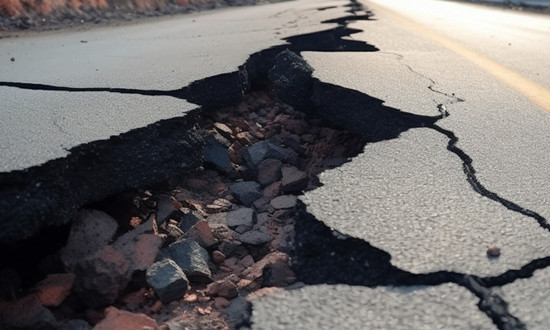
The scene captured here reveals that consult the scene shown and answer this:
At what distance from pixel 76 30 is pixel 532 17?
6.74 meters

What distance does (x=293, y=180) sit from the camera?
281 cm

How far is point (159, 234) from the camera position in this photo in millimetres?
2242

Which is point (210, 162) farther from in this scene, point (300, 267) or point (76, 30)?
point (76, 30)

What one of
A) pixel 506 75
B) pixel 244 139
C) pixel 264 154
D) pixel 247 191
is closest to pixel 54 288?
pixel 247 191

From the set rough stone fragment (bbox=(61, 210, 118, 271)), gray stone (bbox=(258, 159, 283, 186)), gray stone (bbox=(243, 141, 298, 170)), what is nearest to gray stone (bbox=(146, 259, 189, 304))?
rough stone fragment (bbox=(61, 210, 118, 271))

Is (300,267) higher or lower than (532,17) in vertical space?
higher

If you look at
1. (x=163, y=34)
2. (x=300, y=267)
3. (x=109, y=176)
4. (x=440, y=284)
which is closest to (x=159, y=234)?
(x=109, y=176)

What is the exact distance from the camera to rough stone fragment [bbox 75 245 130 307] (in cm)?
186

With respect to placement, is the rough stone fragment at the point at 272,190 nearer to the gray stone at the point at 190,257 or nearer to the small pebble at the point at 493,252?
the gray stone at the point at 190,257

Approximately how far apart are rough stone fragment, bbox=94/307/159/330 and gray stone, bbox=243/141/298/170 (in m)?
1.41

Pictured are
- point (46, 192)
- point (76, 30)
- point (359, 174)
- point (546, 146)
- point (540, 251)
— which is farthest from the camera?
point (76, 30)

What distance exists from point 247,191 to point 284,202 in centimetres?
22

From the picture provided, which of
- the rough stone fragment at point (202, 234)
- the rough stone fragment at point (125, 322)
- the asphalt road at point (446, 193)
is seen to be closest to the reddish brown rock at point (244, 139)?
the asphalt road at point (446, 193)

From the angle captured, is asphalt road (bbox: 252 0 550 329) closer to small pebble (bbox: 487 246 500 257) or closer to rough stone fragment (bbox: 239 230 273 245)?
small pebble (bbox: 487 246 500 257)
